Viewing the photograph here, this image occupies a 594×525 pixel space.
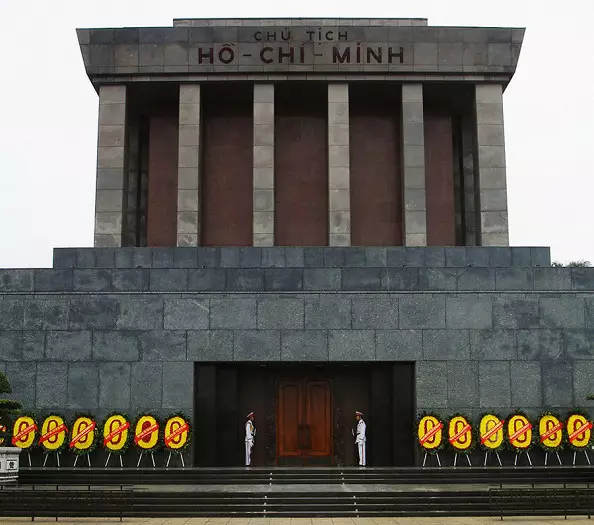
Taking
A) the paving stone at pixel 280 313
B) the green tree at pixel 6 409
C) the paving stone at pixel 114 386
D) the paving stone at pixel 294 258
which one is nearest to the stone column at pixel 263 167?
the paving stone at pixel 294 258

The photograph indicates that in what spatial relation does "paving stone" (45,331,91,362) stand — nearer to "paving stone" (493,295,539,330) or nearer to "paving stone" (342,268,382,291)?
"paving stone" (342,268,382,291)

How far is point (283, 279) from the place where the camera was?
1257 inches

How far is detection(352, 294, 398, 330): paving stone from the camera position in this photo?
103 ft

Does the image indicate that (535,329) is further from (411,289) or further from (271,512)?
(271,512)

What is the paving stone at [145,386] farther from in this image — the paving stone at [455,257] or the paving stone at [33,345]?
the paving stone at [455,257]

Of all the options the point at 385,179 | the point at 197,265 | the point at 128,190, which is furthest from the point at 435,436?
the point at 128,190

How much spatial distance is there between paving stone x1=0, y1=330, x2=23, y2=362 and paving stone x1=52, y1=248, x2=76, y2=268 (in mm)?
3263

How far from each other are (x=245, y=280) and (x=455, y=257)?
25.5ft

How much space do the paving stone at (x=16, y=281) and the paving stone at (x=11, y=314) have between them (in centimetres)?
41

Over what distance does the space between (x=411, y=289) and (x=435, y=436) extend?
507cm

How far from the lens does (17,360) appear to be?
31.2 m

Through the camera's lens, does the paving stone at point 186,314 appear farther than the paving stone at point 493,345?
Yes

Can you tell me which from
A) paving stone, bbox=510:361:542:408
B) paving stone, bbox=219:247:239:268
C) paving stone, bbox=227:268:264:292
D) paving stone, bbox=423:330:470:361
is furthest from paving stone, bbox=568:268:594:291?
paving stone, bbox=219:247:239:268

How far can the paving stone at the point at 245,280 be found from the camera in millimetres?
31797
